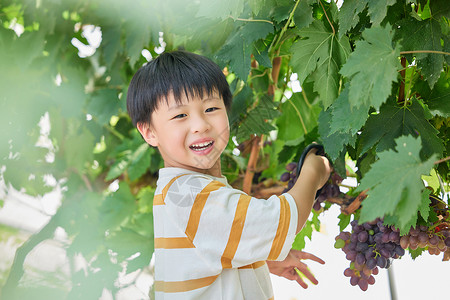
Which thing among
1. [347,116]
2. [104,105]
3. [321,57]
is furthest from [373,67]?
[104,105]

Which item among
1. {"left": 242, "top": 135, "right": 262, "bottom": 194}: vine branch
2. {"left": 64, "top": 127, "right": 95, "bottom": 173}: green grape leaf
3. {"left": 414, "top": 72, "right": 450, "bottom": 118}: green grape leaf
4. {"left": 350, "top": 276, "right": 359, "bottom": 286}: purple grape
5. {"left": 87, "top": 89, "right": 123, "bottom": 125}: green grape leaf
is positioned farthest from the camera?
{"left": 64, "top": 127, "right": 95, "bottom": 173}: green grape leaf

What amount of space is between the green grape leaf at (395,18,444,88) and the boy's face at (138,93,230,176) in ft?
0.86

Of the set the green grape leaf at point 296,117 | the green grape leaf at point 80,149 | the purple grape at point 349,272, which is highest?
the green grape leaf at point 80,149

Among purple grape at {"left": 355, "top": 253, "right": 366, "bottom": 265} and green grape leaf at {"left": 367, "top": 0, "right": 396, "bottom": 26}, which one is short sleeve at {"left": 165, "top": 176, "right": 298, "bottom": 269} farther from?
green grape leaf at {"left": 367, "top": 0, "right": 396, "bottom": 26}

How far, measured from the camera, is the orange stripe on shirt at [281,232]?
0.63m

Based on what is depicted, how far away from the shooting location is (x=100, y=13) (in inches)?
46.3

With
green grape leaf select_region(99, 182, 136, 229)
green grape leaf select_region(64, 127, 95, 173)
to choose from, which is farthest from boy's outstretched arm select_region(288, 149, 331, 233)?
green grape leaf select_region(64, 127, 95, 173)

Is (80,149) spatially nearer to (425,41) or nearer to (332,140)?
(332,140)

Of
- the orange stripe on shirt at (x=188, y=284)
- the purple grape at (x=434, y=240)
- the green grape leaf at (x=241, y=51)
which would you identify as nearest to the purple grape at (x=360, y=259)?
the purple grape at (x=434, y=240)

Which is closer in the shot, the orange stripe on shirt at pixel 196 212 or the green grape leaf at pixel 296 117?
the orange stripe on shirt at pixel 196 212

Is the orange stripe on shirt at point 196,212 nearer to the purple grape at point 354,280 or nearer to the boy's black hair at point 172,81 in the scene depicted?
the boy's black hair at point 172,81

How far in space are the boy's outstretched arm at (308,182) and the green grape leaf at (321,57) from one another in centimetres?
10

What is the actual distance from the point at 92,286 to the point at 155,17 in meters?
0.69

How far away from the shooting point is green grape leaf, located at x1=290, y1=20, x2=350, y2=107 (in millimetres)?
671
